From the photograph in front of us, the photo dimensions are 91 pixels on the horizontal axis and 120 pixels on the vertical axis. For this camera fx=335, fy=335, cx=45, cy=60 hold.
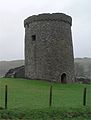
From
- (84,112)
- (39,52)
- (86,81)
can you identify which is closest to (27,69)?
(39,52)

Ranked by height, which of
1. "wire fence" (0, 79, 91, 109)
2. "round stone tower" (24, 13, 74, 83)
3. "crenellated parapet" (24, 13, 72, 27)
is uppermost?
"crenellated parapet" (24, 13, 72, 27)

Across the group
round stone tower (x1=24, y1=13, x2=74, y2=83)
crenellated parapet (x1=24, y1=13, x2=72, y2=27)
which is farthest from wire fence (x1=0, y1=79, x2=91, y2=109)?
crenellated parapet (x1=24, y1=13, x2=72, y2=27)

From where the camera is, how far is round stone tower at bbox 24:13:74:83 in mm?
39031

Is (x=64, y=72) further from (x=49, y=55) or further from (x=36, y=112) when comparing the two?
(x=36, y=112)

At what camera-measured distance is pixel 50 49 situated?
129 feet

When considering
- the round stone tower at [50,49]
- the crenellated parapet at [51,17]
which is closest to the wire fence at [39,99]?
the round stone tower at [50,49]

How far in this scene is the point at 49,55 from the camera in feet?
128

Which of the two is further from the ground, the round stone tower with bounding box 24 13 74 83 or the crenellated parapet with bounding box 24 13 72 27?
the crenellated parapet with bounding box 24 13 72 27

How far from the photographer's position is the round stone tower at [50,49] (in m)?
39.0

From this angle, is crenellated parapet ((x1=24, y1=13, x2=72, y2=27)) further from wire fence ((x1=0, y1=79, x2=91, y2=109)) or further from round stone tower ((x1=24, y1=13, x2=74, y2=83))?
wire fence ((x1=0, y1=79, x2=91, y2=109))

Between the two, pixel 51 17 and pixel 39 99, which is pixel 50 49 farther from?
pixel 39 99

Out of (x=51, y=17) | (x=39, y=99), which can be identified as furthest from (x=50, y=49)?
(x=39, y=99)

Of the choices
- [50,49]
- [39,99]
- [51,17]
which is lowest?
[39,99]

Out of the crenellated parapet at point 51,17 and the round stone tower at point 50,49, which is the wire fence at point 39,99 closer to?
the round stone tower at point 50,49
